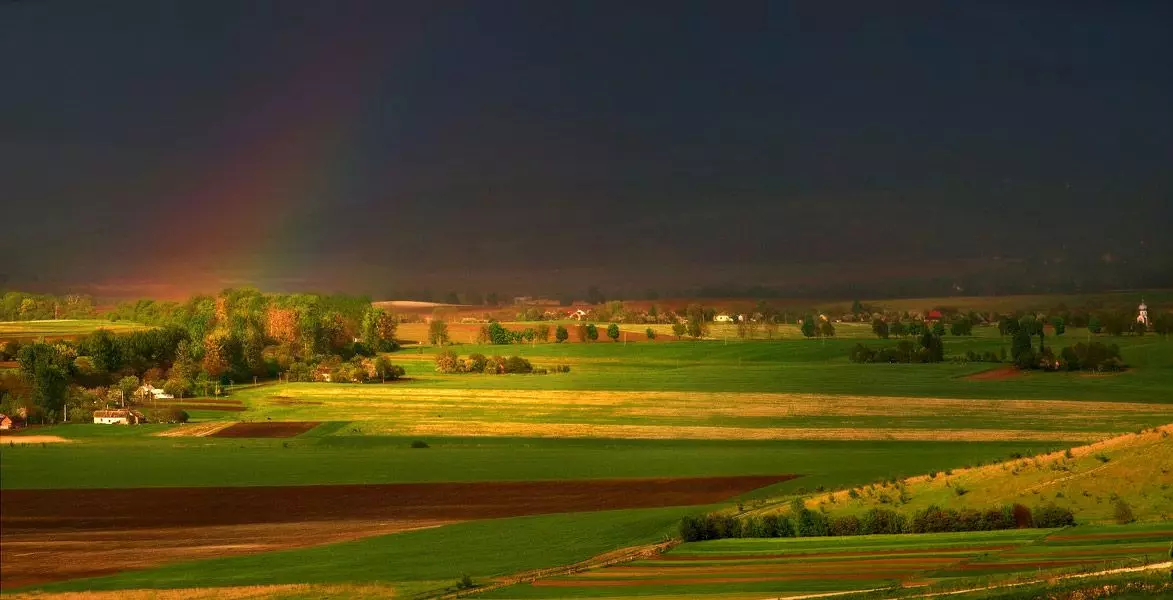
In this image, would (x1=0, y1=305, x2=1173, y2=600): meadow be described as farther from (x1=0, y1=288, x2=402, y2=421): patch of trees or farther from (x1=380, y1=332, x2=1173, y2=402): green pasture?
(x1=0, y1=288, x2=402, y2=421): patch of trees

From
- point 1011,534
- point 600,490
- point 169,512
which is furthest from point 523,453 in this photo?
point 1011,534

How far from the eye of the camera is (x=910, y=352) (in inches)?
2132

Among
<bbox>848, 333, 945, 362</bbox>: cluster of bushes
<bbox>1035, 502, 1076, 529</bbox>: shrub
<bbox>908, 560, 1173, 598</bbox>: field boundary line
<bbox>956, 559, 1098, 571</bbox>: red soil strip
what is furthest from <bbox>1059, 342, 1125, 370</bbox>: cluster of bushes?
<bbox>908, 560, 1173, 598</bbox>: field boundary line

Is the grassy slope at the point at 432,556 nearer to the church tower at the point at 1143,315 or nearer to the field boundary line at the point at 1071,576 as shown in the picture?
the field boundary line at the point at 1071,576

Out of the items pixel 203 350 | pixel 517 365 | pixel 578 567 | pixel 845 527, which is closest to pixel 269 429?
pixel 203 350

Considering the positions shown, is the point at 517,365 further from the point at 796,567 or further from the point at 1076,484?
the point at 796,567

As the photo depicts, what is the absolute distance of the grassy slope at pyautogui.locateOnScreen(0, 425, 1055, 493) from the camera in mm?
33938

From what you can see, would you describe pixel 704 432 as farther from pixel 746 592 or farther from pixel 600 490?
pixel 746 592

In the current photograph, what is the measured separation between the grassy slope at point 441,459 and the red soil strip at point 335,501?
1.45 m

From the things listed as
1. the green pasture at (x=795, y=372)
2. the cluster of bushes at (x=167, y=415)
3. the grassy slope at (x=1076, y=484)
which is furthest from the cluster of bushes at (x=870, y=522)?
the cluster of bushes at (x=167, y=415)

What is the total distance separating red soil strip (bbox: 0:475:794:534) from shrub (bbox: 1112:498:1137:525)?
36.8ft

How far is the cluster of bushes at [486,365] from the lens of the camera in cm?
5722

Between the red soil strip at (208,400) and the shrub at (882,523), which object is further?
the red soil strip at (208,400)

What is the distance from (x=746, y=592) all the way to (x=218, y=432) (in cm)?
3193
